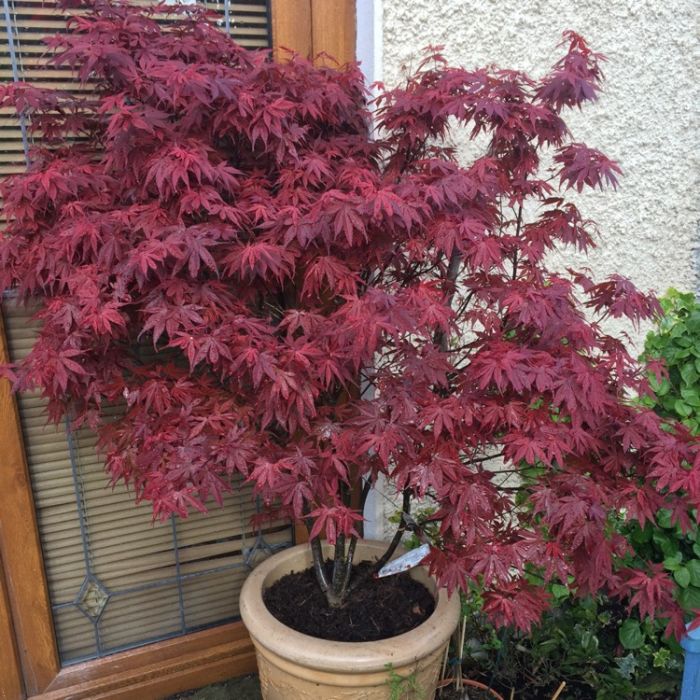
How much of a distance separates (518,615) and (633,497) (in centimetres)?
49

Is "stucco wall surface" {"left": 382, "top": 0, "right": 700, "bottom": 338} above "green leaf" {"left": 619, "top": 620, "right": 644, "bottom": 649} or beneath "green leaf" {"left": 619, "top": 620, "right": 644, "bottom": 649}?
above

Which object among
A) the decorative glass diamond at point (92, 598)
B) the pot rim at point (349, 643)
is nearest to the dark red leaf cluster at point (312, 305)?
the pot rim at point (349, 643)

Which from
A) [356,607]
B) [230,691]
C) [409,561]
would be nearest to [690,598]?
[409,561]

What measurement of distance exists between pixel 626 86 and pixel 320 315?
7.75 ft

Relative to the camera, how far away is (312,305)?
2.12 metres

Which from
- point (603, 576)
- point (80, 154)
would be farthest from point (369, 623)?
point (80, 154)

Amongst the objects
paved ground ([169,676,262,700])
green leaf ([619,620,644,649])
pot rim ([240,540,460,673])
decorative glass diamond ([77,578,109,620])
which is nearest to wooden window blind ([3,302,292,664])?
decorative glass diamond ([77,578,109,620])

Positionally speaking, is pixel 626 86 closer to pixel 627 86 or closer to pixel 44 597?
pixel 627 86

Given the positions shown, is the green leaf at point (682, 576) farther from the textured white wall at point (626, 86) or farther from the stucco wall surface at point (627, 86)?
the stucco wall surface at point (627, 86)

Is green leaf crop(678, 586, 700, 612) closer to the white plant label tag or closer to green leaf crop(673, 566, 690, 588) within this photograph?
green leaf crop(673, 566, 690, 588)

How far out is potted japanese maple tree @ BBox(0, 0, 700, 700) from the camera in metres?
1.73

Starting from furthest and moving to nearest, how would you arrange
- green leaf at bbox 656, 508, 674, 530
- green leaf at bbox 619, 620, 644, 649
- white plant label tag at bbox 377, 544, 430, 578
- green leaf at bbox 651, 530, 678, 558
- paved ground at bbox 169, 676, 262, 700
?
1. paved ground at bbox 169, 676, 262, 700
2. green leaf at bbox 619, 620, 644, 649
3. green leaf at bbox 651, 530, 678, 558
4. green leaf at bbox 656, 508, 674, 530
5. white plant label tag at bbox 377, 544, 430, 578

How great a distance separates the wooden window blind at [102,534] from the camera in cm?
222

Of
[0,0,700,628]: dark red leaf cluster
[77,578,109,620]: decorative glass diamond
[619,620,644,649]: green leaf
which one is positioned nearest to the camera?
[0,0,700,628]: dark red leaf cluster
